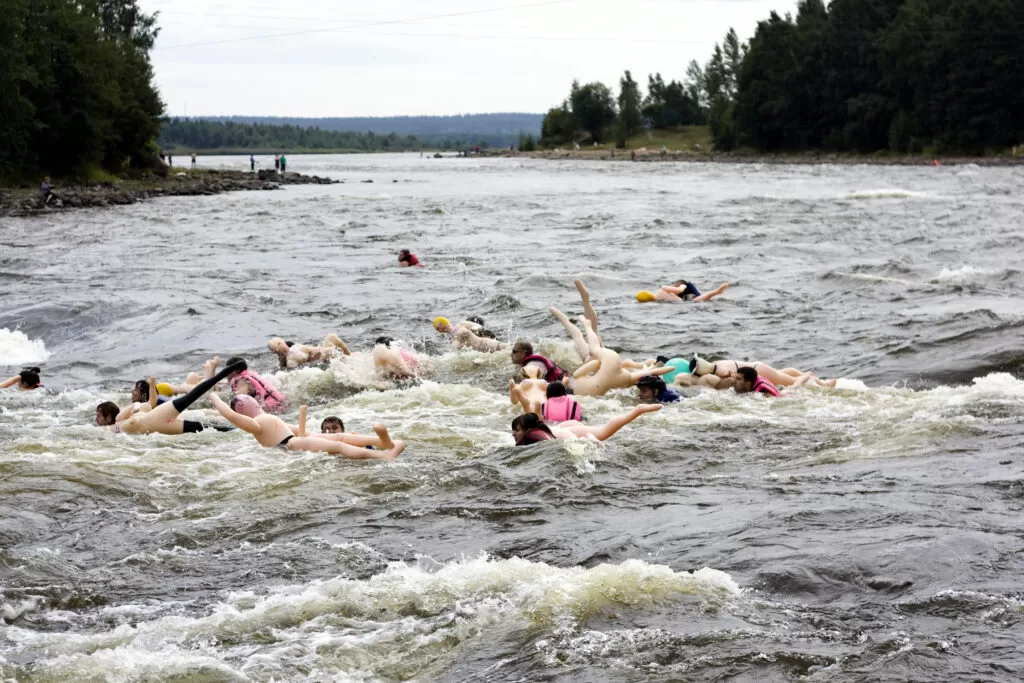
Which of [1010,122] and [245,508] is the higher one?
[1010,122]

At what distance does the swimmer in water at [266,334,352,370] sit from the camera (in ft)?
59.4

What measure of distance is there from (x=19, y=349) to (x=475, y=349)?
828 cm

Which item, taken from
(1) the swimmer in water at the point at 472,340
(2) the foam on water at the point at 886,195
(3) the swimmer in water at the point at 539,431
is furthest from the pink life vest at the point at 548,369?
(2) the foam on water at the point at 886,195

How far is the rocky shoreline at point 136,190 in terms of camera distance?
53219mm

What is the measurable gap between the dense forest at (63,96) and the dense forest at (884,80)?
68259 mm

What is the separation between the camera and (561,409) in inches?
529

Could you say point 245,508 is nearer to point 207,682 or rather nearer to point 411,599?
point 411,599

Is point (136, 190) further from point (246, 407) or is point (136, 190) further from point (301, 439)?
point (301, 439)

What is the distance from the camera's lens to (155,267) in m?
31.4

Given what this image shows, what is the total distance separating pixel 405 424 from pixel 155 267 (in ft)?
64.3

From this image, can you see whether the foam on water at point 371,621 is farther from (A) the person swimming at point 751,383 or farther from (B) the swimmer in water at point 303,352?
(B) the swimmer in water at point 303,352

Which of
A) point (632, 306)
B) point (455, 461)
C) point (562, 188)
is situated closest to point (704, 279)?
point (632, 306)

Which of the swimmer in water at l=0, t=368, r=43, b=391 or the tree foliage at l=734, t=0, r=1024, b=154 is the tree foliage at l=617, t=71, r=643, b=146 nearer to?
the tree foliage at l=734, t=0, r=1024, b=154

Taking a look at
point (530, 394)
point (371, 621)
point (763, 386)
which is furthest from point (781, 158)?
point (371, 621)
